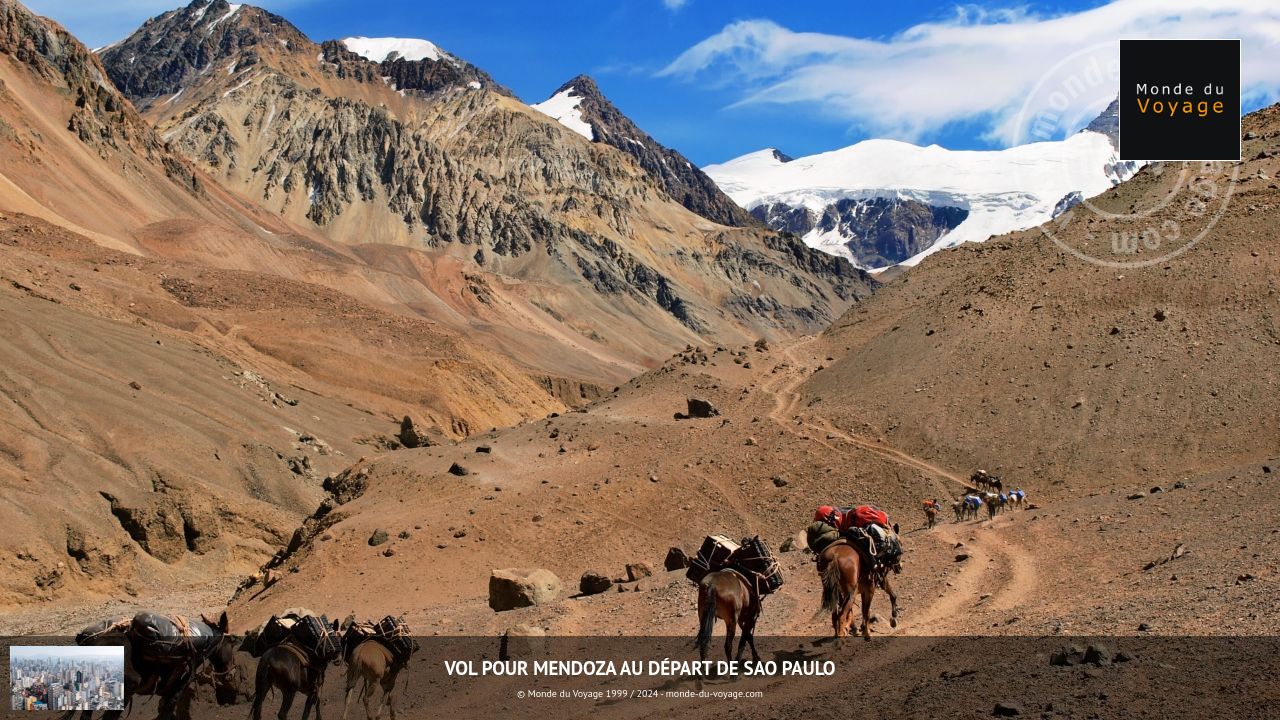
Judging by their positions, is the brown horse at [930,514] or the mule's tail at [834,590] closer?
the mule's tail at [834,590]

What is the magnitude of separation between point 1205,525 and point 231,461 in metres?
31.0

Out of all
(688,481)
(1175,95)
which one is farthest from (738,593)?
(1175,95)

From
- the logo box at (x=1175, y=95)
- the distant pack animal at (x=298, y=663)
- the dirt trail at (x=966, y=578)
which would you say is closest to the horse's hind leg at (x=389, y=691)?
the distant pack animal at (x=298, y=663)

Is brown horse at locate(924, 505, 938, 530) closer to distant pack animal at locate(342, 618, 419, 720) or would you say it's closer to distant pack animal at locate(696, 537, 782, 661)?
distant pack animal at locate(696, 537, 782, 661)

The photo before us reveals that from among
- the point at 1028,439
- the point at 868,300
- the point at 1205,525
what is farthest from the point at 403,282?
the point at 1205,525

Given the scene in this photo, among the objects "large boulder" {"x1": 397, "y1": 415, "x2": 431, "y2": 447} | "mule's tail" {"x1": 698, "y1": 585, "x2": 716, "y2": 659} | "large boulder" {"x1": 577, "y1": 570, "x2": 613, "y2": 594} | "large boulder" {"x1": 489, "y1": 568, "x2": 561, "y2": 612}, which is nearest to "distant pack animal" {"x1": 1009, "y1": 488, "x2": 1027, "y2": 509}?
"large boulder" {"x1": 577, "y1": 570, "x2": 613, "y2": 594}

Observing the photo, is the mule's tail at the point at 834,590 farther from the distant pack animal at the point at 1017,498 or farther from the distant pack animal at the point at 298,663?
the distant pack animal at the point at 1017,498

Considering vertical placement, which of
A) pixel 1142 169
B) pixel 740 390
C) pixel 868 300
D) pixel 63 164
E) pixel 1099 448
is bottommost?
pixel 1099 448

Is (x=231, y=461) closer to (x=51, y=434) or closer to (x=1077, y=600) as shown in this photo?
(x=51, y=434)

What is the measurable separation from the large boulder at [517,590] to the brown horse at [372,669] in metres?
7.12

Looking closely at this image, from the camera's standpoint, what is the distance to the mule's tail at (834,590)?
15.4 meters

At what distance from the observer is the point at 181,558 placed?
32875 mm

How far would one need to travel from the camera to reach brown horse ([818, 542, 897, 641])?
15414mm

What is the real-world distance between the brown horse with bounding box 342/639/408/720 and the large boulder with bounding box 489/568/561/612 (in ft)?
23.3
